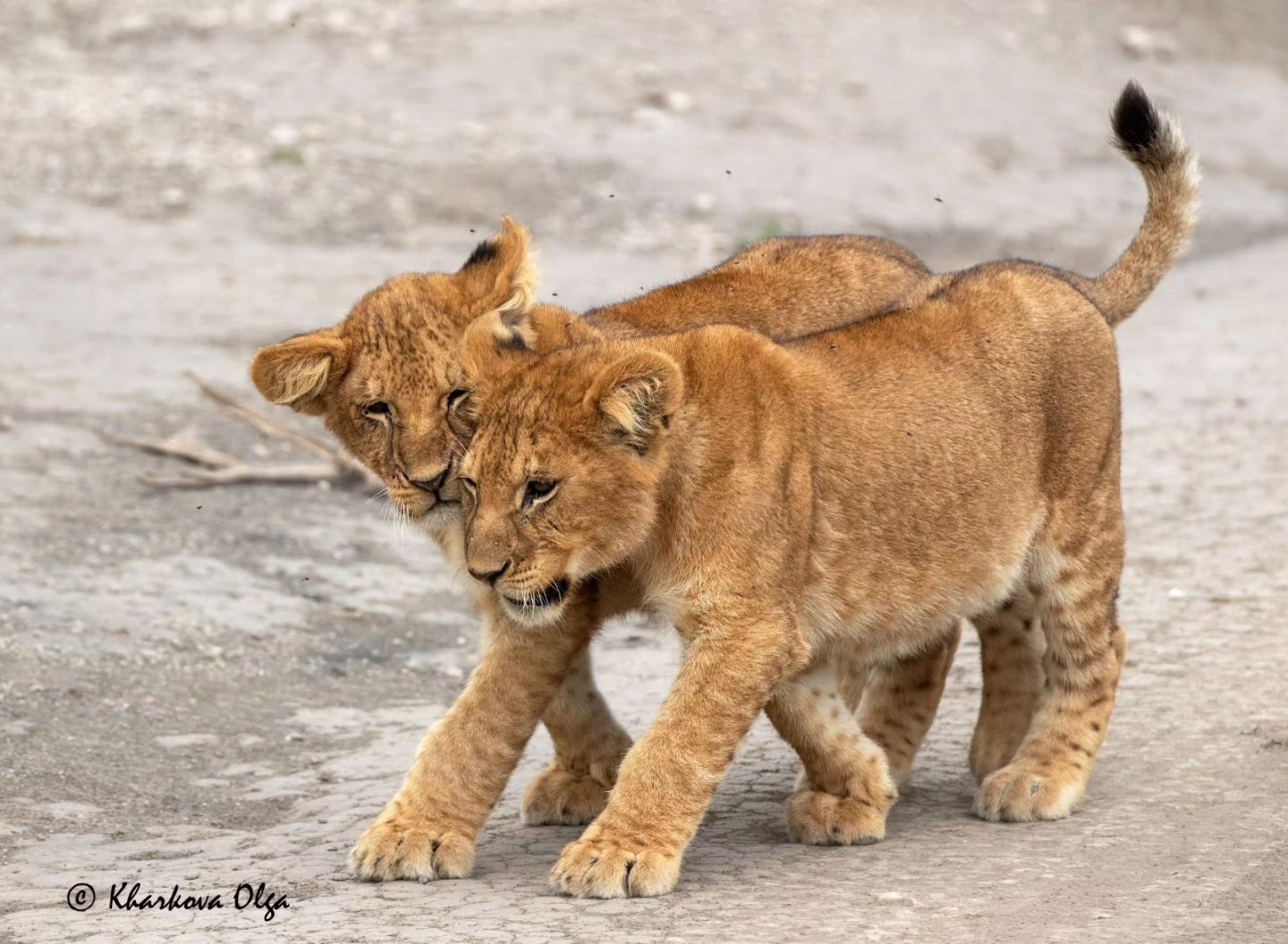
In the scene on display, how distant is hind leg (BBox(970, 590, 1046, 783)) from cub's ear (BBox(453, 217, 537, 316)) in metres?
1.71

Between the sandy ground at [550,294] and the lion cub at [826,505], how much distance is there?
0.84ft

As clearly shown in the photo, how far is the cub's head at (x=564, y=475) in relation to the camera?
15.5 ft

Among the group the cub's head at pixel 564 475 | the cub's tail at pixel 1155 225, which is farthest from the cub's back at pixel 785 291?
the cub's head at pixel 564 475

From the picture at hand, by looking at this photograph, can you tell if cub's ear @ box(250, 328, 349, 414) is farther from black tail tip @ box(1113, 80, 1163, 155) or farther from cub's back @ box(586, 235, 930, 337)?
black tail tip @ box(1113, 80, 1163, 155)

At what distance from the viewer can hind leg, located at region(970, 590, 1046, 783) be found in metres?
6.00

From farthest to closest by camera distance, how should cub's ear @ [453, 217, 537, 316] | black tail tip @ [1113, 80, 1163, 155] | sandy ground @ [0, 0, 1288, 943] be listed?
black tail tip @ [1113, 80, 1163, 155]
cub's ear @ [453, 217, 537, 316]
sandy ground @ [0, 0, 1288, 943]

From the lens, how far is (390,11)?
16891 mm

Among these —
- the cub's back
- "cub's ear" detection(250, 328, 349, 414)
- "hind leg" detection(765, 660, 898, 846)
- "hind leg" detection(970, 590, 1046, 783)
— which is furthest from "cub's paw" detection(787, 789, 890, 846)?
"cub's ear" detection(250, 328, 349, 414)

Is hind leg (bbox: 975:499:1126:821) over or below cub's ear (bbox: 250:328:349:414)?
below

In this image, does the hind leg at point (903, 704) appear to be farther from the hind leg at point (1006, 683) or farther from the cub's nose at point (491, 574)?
the cub's nose at point (491, 574)

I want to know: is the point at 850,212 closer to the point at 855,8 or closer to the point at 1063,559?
the point at 855,8

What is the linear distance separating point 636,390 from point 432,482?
0.77 metres

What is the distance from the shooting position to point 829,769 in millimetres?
5328

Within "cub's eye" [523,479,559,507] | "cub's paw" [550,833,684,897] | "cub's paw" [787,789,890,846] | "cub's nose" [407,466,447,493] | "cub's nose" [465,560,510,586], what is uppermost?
"cub's eye" [523,479,559,507]
